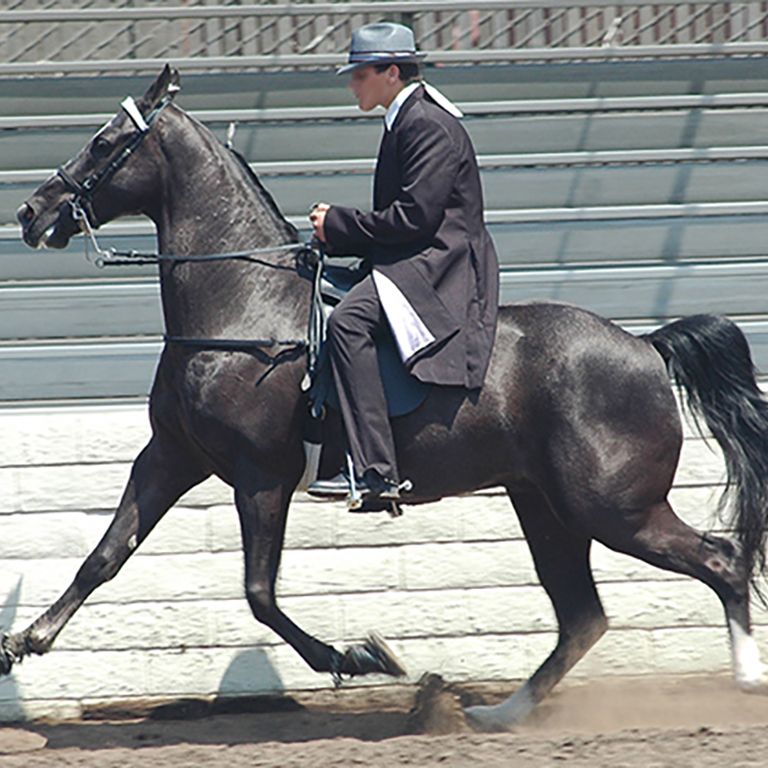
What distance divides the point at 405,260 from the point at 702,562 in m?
1.54

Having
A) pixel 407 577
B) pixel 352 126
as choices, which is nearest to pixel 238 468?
pixel 407 577

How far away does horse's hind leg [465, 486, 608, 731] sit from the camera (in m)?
6.08

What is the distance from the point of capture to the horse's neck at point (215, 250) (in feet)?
18.7

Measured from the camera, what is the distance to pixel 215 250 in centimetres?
575

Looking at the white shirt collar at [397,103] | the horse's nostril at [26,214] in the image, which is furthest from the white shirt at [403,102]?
the horse's nostril at [26,214]

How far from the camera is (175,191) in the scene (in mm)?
5738

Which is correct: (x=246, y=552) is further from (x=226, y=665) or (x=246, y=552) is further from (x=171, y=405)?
(x=226, y=665)

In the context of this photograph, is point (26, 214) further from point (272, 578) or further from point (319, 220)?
point (272, 578)

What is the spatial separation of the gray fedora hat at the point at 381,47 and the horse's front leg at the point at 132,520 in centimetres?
157

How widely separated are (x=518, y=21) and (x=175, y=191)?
224 cm

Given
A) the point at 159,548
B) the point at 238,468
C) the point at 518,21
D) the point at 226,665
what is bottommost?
the point at 226,665

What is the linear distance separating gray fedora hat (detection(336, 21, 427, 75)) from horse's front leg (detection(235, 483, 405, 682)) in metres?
1.54

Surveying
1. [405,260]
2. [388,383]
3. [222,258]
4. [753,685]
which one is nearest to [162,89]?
[222,258]

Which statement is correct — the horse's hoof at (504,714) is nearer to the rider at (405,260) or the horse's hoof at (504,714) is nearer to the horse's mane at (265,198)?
the rider at (405,260)
